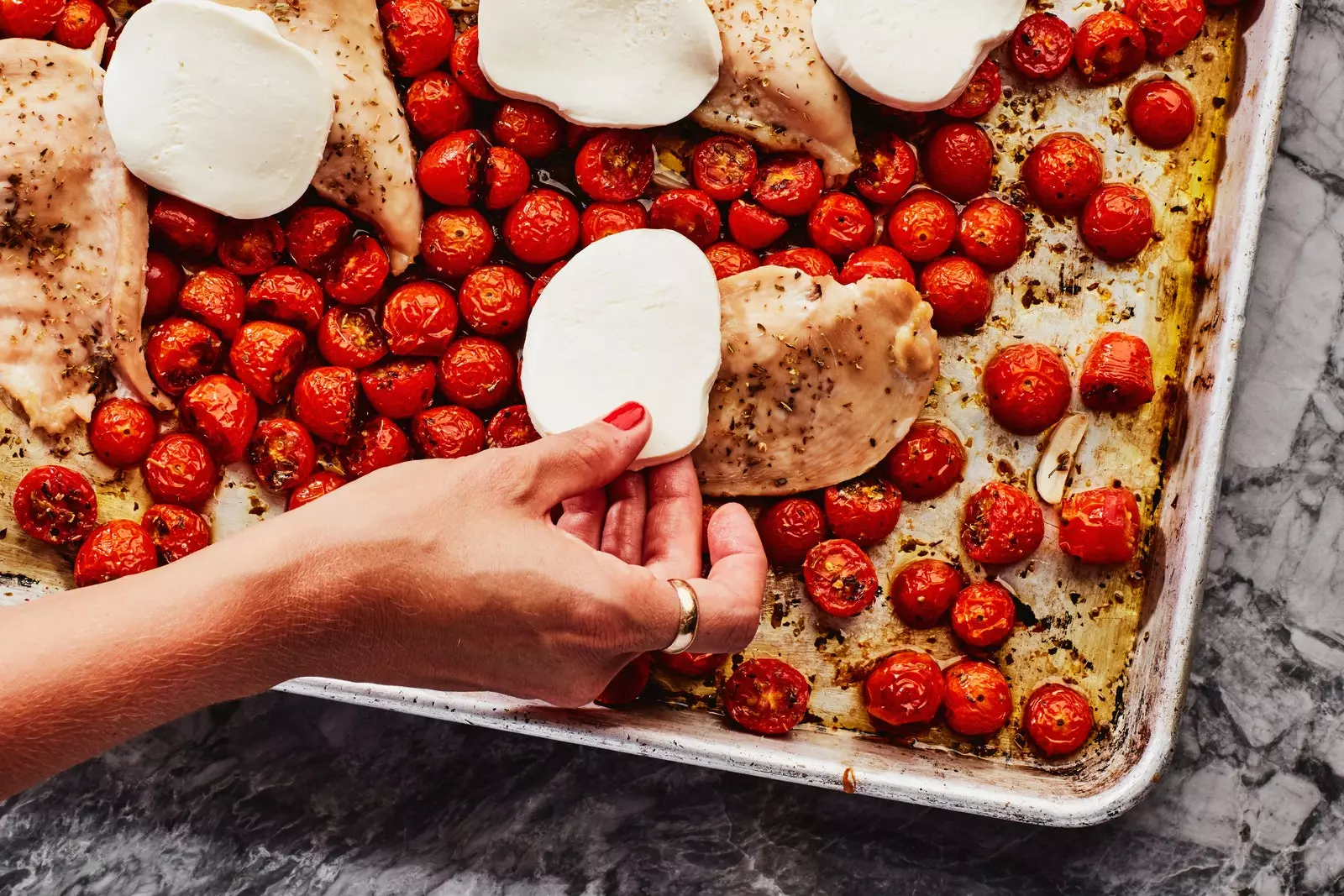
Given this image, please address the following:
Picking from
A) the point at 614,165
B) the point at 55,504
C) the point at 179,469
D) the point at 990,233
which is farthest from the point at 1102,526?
the point at 55,504

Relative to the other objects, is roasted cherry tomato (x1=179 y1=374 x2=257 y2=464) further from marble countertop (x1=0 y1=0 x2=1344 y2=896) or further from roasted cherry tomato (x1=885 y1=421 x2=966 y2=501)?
roasted cherry tomato (x1=885 y1=421 x2=966 y2=501)

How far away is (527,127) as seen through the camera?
3.06 m

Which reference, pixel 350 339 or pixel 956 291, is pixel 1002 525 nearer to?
pixel 956 291

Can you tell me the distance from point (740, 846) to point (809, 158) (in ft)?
6.81

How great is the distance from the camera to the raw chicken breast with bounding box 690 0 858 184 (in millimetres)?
2992

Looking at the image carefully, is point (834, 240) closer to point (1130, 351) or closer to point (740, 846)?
point (1130, 351)

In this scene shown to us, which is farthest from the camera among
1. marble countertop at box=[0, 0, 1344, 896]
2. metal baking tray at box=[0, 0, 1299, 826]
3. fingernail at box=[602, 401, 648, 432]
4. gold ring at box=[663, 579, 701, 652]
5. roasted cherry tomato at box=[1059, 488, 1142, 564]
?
marble countertop at box=[0, 0, 1344, 896]

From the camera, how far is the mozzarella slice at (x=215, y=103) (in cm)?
285

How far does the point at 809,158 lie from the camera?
3.06 meters

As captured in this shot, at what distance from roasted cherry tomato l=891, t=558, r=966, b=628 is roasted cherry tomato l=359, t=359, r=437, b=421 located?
58.5 inches

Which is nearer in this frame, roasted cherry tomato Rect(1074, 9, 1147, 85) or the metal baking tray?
the metal baking tray

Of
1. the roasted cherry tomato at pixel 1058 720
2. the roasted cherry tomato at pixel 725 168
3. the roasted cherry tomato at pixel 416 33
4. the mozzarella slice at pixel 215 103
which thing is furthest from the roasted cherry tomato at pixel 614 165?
the roasted cherry tomato at pixel 1058 720

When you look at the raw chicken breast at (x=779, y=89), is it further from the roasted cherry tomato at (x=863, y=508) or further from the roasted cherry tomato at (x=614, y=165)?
the roasted cherry tomato at (x=863, y=508)

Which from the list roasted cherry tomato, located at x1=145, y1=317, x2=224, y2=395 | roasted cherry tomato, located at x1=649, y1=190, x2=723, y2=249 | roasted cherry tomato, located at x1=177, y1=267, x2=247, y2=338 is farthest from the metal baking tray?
roasted cherry tomato, located at x1=649, y1=190, x2=723, y2=249
